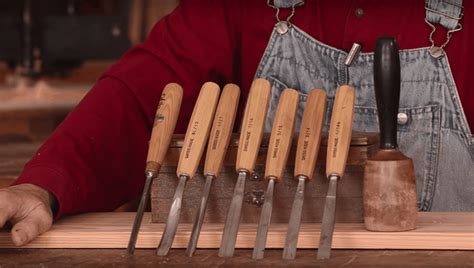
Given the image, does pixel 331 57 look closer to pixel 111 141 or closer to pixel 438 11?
pixel 438 11

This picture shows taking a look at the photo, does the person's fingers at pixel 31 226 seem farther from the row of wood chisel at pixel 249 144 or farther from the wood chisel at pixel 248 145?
the wood chisel at pixel 248 145

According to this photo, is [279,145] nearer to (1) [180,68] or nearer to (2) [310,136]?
(2) [310,136]

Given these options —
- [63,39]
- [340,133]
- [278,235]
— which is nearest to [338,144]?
[340,133]

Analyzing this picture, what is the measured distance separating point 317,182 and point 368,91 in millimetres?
419

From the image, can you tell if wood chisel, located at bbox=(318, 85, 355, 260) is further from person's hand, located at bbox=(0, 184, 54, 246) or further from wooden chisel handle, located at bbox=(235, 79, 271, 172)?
person's hand, located at bbox=(0, 184, 54, 246)

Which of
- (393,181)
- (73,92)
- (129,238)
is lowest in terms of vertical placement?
(73,92)

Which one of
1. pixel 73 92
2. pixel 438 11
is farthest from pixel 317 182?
pixel 73 92

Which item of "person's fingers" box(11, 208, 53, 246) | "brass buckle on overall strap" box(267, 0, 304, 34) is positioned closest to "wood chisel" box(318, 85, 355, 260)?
"person's fingers" box(11, 208, 53, 246)

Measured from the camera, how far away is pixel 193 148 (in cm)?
120

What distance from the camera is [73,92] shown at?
3600mm

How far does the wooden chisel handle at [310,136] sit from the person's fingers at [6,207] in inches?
13.5

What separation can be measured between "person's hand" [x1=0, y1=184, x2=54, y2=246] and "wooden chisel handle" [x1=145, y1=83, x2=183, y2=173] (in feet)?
0.45

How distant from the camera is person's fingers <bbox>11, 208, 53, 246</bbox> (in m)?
1.14

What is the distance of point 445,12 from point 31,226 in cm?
76
